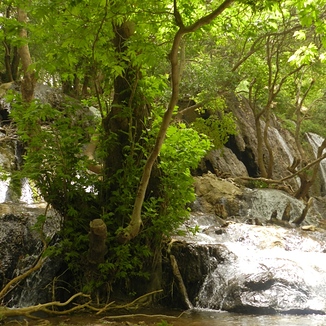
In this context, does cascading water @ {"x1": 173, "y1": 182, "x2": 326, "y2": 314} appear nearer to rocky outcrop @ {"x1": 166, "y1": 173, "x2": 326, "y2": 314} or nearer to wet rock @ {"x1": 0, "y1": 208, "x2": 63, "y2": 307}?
rocky outcrop @ {"x1": 166, "y1": 173, "x2": 326, "y2": 314}

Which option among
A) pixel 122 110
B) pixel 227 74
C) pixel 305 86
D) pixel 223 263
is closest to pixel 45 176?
pixel 122 110

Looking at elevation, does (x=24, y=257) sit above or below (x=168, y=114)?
below

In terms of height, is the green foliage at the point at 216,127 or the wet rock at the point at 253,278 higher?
the green foliage at the point at 216,127

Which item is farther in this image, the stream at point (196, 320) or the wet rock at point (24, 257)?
the wet rock at point (24, 257)

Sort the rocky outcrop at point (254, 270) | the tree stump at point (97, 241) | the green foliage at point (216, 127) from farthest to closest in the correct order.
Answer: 1. the green foliage at point (216, 127)
2. the rocky outcrop at point (254, 270)
3. the tree stump at point (97, 241)

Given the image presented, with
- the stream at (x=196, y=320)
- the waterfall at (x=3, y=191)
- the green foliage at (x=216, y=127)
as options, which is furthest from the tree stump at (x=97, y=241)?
the green foliage at (x=216, y=127)

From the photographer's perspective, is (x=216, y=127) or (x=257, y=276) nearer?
(x=257, y=276)

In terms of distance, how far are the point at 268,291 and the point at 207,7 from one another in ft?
23.1

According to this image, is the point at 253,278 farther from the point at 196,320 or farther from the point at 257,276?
the point at 196,320

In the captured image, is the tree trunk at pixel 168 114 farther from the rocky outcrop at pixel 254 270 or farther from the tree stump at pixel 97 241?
the rocky outcrop at pixel 254 270

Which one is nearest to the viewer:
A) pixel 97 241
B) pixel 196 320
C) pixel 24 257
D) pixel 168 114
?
pixel 168 114

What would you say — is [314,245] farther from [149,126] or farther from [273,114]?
[273,114]

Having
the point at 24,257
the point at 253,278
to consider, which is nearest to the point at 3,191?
the point at 24,257

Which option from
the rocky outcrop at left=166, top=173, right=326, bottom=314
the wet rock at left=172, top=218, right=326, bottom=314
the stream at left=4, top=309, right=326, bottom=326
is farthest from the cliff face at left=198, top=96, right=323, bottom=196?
the stream at left=4, top=309, right=326, bottom=326
